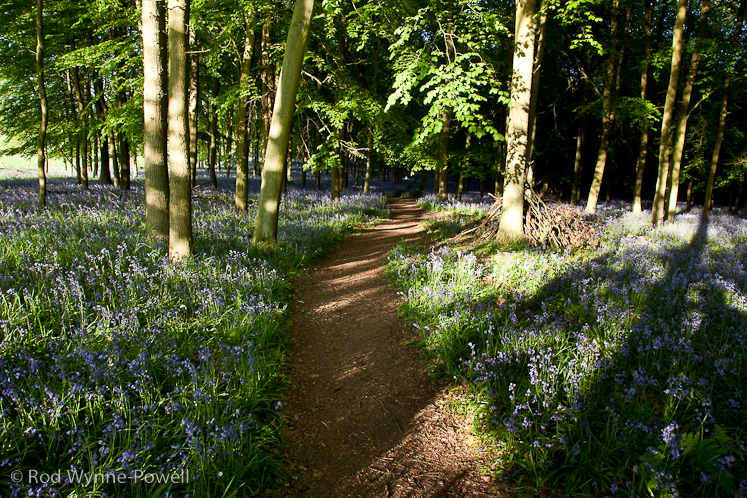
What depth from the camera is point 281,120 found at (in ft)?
25.4

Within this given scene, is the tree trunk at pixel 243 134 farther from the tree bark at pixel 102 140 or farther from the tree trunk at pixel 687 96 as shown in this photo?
the tree trunk at pixel 687 96

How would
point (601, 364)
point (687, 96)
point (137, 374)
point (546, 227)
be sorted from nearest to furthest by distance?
point (137, 374)
point (601, 364)
point (546, 227)
point (687, 96)

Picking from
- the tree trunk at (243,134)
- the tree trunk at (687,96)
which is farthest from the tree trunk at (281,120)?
the tree trunk at (687,96)

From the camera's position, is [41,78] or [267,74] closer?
[41,78]

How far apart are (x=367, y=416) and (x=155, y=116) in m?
6.04

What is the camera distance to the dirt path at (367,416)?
2.85m

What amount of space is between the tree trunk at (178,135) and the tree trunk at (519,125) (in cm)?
663

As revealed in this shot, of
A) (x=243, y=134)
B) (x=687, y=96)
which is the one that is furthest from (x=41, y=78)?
(x=687, y=96)

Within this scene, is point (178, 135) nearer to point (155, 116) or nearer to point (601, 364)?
point (155, 116)

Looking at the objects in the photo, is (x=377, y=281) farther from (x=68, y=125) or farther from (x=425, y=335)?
(x=68, y=125)

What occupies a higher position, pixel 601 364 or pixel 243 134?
pixel 243 134

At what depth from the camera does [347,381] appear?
430 cm

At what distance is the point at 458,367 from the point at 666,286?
375 cm

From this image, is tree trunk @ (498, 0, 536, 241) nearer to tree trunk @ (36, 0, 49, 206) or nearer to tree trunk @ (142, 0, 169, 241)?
tree trunk @ (142, 0, 169, 241)
